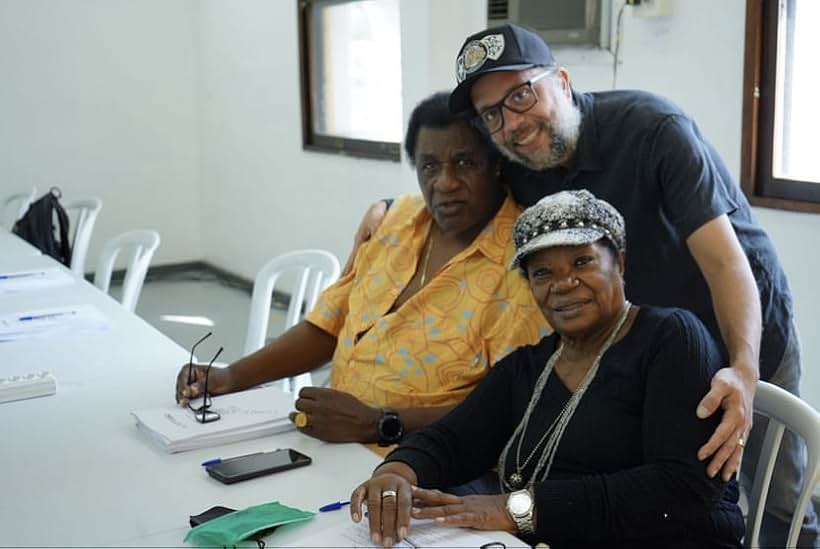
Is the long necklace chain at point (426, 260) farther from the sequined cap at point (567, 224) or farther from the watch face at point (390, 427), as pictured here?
the sequined cap at point (567, 224)

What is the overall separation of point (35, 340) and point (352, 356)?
3.42 feet

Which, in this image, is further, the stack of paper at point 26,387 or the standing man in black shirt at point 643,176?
the stack of paper at point 26,387

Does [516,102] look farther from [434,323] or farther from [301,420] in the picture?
[301,420]

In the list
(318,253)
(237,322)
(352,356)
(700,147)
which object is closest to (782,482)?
(700,147)

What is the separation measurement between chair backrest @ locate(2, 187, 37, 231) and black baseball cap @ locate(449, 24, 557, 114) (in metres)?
4.69

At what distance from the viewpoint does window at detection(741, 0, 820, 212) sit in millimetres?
3178

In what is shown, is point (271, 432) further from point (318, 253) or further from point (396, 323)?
point (318, 253)

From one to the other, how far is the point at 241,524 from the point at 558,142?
3.30ft

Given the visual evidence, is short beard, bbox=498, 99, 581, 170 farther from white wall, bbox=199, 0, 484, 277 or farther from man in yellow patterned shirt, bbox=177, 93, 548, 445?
white wall, bbox=199, 0, 484, 277

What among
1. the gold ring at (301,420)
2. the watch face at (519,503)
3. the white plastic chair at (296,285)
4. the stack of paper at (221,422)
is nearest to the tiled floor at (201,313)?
the white plastic chair at (296,285)

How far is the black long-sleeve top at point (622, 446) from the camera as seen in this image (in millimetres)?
1629

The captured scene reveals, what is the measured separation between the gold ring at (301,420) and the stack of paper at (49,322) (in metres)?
1.13

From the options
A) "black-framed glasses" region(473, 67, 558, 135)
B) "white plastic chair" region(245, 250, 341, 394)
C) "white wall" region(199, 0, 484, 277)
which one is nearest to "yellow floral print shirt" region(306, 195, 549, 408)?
"black-framed glasses" region(473, 67, 558, 135)

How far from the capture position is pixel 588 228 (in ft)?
5.78
